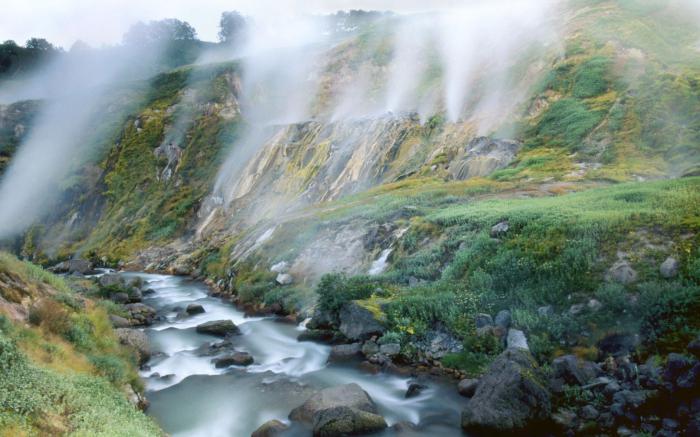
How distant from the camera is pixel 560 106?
48.2 m

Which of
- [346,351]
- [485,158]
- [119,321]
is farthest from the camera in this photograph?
[485,158]

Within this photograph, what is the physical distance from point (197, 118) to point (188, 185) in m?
19.8

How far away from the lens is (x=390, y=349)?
1959cm

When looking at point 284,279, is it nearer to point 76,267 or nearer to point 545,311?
point 545,311

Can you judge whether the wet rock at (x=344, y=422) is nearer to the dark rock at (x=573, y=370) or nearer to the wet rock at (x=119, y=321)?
the dark rock at (x=573, y=370)

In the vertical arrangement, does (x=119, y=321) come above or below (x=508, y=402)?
below

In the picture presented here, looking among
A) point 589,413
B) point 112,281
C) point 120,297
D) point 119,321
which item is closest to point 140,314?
point 119,321

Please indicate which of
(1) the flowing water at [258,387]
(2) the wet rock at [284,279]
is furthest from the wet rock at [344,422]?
(2) the wet rock at [284,279]

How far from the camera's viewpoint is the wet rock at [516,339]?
16938 mm

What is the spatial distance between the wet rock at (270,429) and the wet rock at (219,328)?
37.7ft

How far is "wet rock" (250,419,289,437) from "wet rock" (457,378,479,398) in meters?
5.71

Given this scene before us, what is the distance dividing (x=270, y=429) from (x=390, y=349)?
6.50m

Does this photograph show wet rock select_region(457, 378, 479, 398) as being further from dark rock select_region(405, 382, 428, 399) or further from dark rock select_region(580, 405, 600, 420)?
dark rock select_region(580, 405, 600, 420)

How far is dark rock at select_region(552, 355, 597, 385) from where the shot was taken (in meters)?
14.5
